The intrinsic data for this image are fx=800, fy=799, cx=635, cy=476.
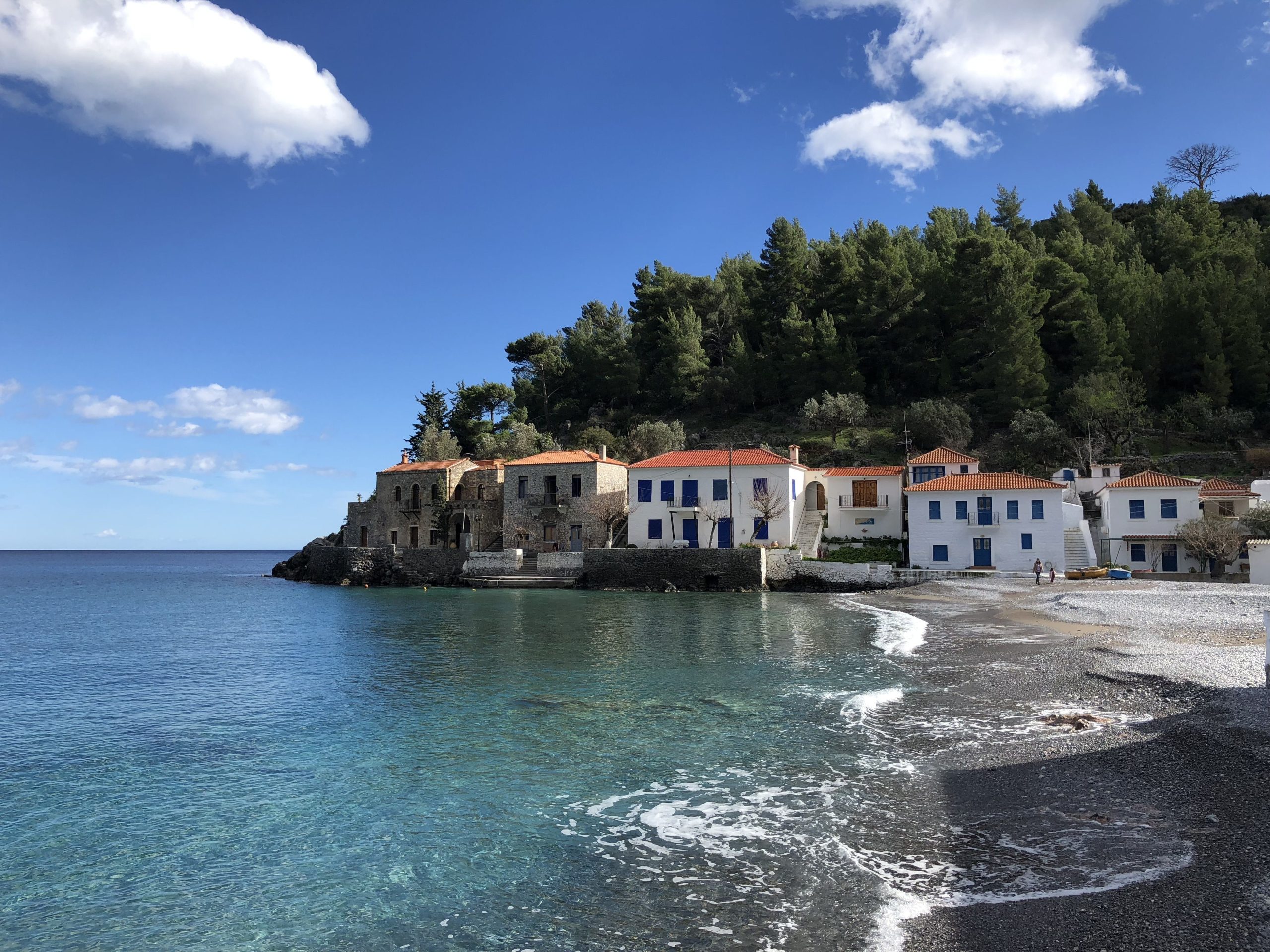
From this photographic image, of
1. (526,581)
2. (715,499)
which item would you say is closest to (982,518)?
(715,499)

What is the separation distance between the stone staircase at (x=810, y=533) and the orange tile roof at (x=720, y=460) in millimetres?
2717

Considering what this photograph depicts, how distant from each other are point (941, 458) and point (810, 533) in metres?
8.05

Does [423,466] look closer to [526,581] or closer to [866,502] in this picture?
[526,581]

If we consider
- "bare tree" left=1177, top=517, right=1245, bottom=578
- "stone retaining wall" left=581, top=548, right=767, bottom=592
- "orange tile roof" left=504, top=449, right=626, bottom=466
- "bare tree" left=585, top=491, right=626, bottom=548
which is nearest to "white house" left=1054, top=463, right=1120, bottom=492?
"bare tree" left=1177, top=517, right=1245, bottom=578

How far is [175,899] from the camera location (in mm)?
7367

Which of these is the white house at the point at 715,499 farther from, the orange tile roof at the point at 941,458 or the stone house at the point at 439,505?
the stone house at the point at 439,505

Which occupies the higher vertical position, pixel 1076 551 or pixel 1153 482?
pixel 1153 482

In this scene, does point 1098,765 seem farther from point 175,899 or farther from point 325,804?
point 175,899

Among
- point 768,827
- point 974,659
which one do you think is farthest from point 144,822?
point 974,659

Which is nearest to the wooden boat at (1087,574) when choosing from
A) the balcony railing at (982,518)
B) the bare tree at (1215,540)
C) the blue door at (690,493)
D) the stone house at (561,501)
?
the bare tree at (1215,540)

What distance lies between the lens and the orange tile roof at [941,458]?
42.6 m

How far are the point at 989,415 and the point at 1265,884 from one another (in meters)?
52.1

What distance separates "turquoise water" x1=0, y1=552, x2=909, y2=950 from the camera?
22.2 ft

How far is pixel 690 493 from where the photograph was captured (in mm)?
44625
